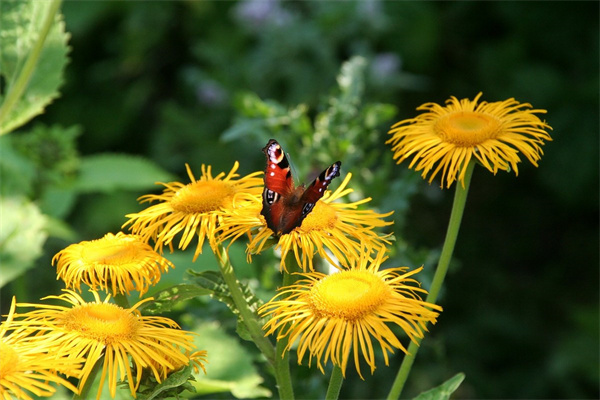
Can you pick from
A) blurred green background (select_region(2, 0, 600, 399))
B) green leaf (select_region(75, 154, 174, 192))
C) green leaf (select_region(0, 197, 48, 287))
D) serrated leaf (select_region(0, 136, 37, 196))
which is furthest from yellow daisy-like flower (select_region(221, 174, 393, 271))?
blurred green background (select_region(2, 0, 600, 399))

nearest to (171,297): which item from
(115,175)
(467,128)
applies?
(467,128)

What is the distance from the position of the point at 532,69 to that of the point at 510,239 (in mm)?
772

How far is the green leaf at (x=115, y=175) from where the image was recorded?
83.7 inches

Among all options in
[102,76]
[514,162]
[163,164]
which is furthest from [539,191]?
[514,162]

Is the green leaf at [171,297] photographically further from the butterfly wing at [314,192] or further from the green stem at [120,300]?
the butterfly wing at [314,192]

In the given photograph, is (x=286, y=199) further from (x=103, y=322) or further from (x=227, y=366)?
(x=227, y=366)

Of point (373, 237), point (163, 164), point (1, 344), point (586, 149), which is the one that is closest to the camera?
point (1, 344)

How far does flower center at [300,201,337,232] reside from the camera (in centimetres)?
100

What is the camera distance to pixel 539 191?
3.47 meters

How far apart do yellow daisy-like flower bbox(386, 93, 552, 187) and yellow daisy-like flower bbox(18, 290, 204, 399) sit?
38 cm

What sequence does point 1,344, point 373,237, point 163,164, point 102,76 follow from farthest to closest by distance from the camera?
point 102,76 → point 163,164 → point 373,237 → point 1,344

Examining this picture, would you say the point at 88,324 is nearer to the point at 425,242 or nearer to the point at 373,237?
the point at 373,237

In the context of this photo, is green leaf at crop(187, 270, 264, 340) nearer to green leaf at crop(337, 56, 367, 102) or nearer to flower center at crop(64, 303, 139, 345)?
flower center at crop(64, 303, 139, 345)

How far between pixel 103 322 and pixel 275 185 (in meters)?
0.27
